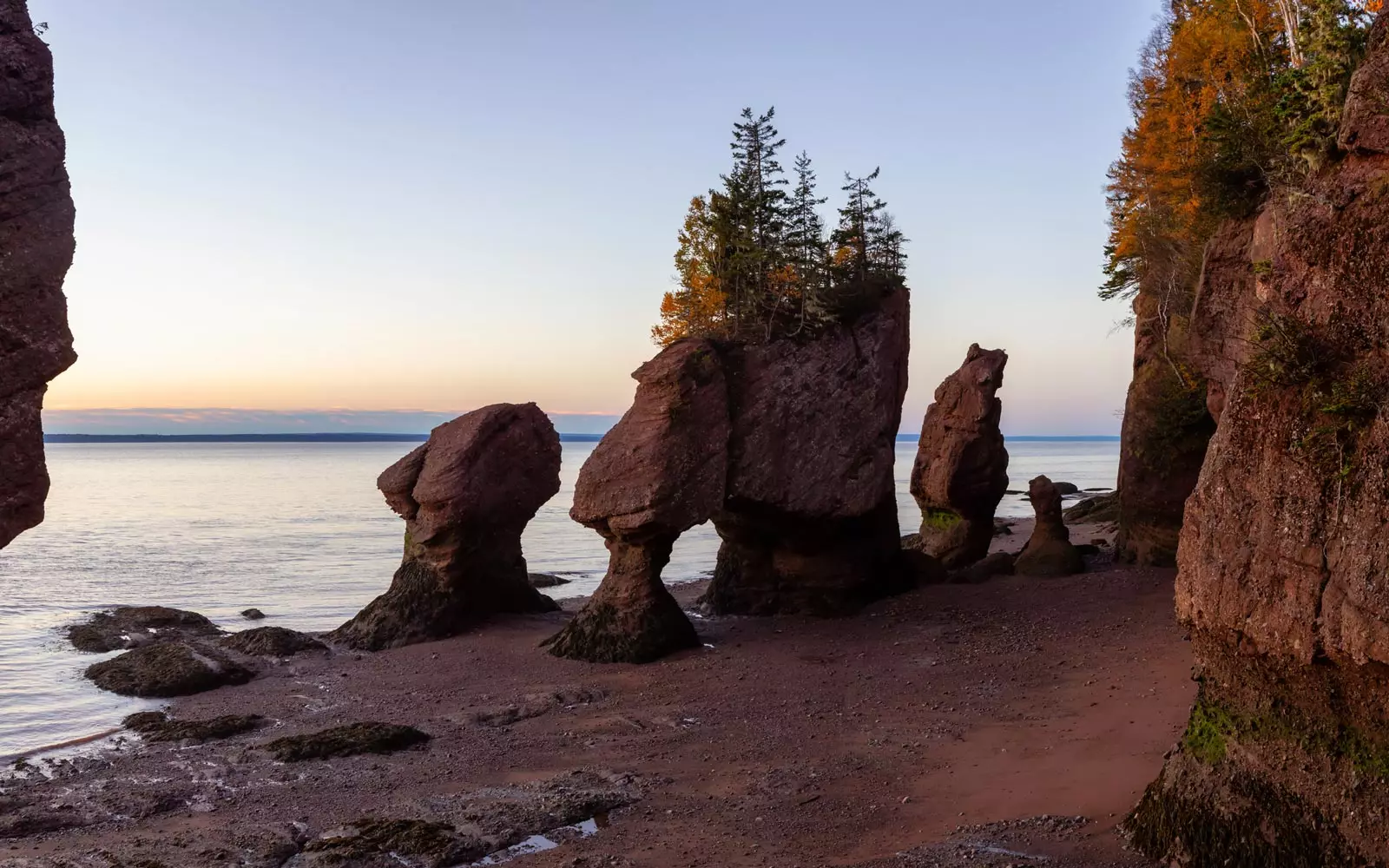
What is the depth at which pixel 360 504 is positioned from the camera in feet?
298

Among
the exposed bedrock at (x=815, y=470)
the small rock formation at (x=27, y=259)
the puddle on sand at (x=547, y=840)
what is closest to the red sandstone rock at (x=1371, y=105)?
the small rock formation at (x=27, y=259)

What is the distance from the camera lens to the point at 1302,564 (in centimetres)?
998

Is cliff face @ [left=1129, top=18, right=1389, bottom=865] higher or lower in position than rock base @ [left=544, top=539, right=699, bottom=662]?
higher

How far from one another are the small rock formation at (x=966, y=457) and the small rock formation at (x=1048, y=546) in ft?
6.54

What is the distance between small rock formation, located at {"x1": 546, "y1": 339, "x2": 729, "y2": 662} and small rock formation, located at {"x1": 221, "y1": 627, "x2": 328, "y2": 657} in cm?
625

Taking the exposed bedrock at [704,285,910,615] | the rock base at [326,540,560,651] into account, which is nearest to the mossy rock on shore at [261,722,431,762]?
the rock base at [326,540,560,651]

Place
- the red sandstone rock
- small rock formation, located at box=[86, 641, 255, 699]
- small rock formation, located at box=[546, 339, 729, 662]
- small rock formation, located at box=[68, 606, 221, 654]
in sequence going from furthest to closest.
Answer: small rock formation, located at box=[68, 606, 221, 654] < small rock formation, located at box=[546, 339, 729, 662] < small rock formation, located at box=[86, 641, 255, 699] < the red sandstone rock

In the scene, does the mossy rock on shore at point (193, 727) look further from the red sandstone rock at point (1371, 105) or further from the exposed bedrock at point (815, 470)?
the red sandstone rock at point (1371, 105)

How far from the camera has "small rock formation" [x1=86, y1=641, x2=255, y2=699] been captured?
73.3 ft

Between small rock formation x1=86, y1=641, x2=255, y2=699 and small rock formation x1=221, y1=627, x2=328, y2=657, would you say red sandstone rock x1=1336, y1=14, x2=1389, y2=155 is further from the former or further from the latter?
small rock formation x1=221, y1=627, x2=328, y2=657

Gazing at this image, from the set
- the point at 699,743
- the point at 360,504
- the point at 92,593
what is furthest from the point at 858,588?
the point at 360,504

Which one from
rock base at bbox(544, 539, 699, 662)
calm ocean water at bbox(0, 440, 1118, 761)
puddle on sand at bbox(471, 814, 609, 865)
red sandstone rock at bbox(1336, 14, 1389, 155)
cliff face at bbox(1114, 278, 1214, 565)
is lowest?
calm ocean water at bbox(0, 440, 1118, 761)

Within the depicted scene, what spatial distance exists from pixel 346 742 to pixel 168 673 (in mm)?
7586

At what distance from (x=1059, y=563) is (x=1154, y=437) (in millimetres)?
4069
